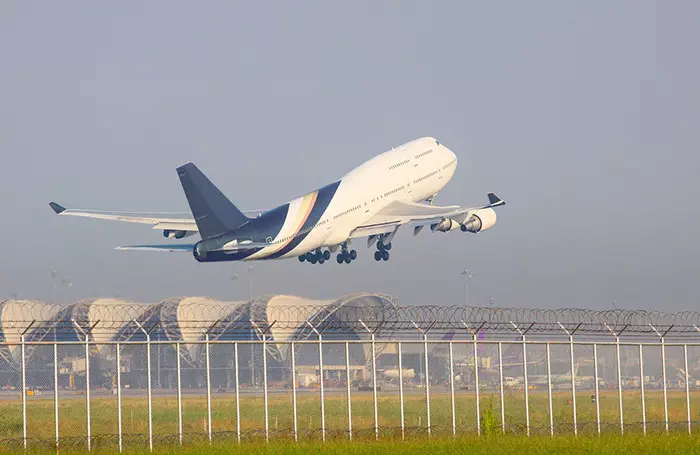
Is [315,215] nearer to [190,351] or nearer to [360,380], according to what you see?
[360,380]

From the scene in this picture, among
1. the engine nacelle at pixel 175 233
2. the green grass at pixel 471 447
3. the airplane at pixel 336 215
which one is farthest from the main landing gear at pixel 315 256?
the green grass at pixel 471 447

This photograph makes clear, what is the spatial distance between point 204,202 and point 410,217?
18.6m

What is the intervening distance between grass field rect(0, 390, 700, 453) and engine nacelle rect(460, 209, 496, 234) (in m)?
12.1

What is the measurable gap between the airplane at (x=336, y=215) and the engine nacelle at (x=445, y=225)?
0.07 metres

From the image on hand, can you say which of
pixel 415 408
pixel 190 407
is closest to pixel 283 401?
pixel 190 407

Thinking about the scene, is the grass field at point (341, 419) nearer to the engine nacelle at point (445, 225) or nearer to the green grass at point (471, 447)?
the green grass at point (471, 447)

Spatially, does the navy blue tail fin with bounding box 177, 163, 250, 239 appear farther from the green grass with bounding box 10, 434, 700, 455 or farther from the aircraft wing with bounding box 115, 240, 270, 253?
the green grass with bounding box 10, 434, 700, 455

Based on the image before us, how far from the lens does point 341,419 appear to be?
6216 cm

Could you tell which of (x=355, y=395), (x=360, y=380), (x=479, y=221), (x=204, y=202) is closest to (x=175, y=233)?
(x=204, y=202)

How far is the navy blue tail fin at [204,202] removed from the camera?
7019 cm

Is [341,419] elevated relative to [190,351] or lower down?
elevated

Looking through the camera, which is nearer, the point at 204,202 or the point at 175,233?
the point at 204,202

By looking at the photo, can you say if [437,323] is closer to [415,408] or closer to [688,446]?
[688,446]

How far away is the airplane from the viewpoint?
7031cm
